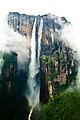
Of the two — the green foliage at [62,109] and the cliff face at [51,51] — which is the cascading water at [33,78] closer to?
the cliff face at [51,51]

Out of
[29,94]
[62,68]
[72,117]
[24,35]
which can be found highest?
[24,35]

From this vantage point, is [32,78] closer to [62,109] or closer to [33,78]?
[33,78]

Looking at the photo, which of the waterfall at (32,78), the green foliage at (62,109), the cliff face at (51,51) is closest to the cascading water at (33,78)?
the waterfall at (32,78)

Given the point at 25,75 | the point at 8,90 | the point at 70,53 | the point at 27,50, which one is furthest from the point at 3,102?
the point at 70,53

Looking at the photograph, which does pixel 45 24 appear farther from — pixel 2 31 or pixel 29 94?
pixel 29 94

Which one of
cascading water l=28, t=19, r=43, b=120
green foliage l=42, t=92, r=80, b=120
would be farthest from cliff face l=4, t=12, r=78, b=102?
green foliage l=42, t=92, r=80, b=120
